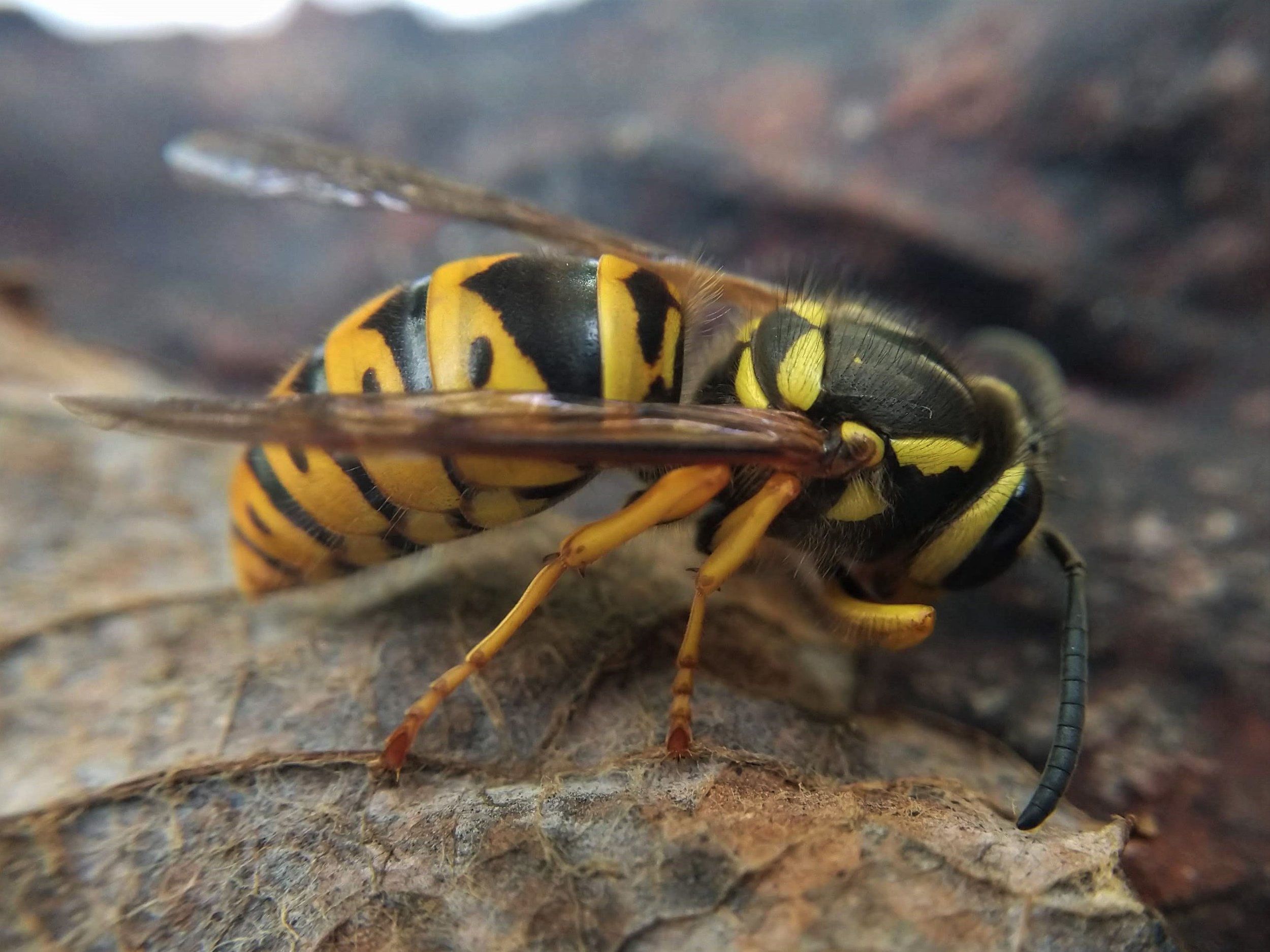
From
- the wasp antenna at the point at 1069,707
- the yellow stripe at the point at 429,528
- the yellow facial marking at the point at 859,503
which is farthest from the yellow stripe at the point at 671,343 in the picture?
the wasp antenna at the point at 1069,707

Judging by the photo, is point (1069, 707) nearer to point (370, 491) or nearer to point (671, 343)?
point (671, 343)

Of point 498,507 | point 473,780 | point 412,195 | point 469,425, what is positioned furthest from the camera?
point 412,195

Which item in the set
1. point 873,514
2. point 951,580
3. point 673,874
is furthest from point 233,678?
point 951,580

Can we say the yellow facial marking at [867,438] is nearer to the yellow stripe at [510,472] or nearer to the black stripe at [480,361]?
the yellow stripe at [510,472]

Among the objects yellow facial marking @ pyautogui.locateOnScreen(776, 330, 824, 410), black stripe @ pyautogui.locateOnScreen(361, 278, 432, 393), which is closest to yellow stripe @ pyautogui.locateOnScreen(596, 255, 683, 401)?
yellow facial marking @ pyautogui.locateOnScreen(776, 330, 824, 410)

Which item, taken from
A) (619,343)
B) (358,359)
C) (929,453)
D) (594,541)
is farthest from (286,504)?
(929,453)

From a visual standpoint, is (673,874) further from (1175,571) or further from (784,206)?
(784,206)

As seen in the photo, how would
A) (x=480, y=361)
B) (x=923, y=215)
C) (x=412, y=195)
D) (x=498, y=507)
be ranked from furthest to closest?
(x=923, y=215), (x=412, y=195), (x=498, y=507), (x=480, y=361)
